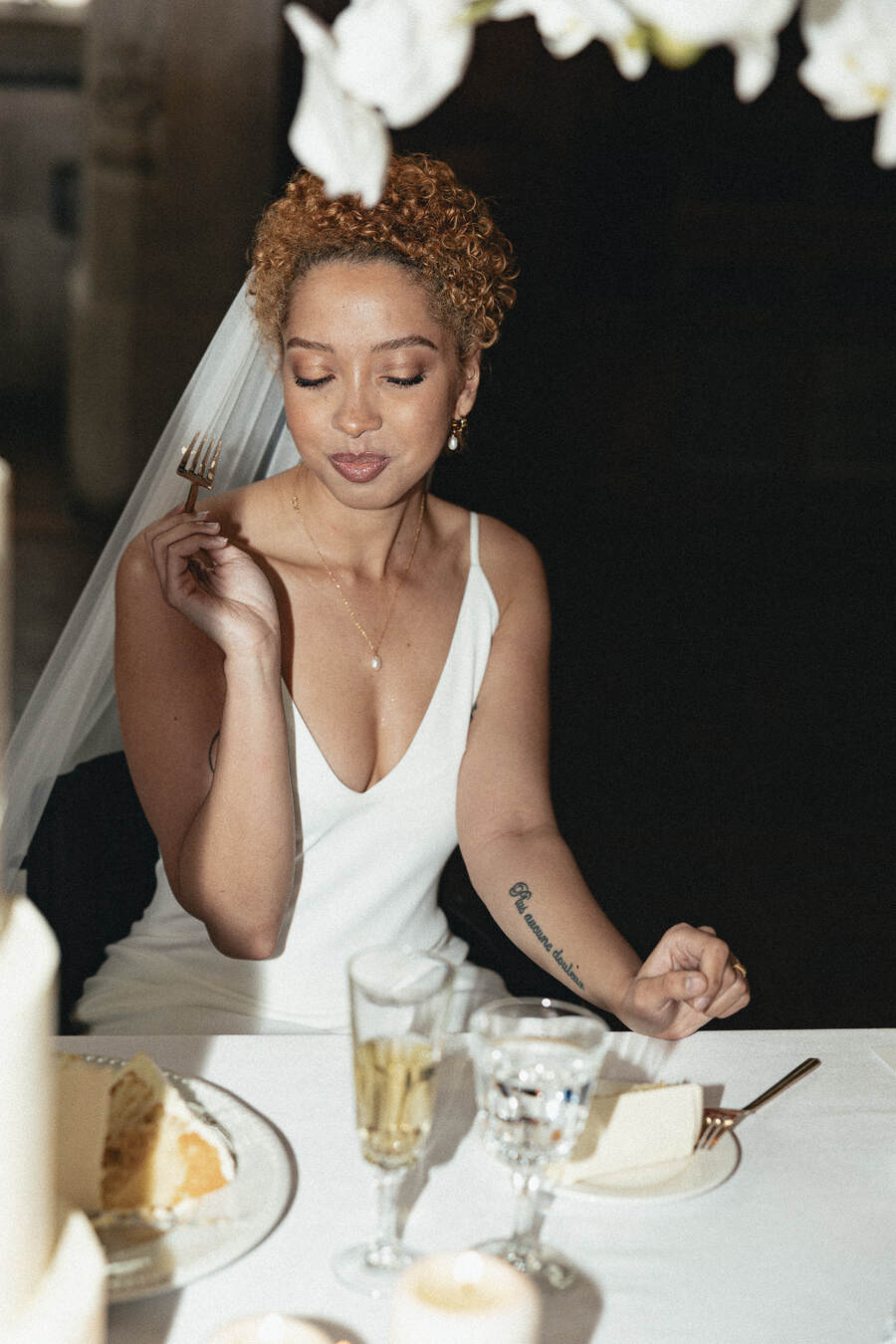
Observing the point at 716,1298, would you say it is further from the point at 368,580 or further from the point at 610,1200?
the point at 368,580

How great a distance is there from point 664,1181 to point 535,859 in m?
0.79

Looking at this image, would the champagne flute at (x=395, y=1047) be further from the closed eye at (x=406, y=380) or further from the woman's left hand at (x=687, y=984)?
the closed eye at (x=406, y=380)

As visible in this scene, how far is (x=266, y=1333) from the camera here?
2.95 ft

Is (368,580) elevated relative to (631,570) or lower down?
elevated

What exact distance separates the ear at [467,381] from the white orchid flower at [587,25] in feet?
3.92

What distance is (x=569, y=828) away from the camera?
179 inches

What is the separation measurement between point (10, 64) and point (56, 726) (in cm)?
1194

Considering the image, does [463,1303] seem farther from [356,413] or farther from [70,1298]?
[356,413]

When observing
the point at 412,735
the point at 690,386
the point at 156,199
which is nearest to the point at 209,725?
the point at 412,735

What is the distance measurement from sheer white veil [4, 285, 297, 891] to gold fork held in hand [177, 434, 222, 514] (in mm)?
329

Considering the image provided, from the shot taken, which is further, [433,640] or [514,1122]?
[433,640]

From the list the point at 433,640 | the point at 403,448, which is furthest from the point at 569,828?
the point at 403,448

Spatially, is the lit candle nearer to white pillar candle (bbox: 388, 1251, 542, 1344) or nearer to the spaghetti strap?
white pillar candle (bbox: 388, 1251, 542, 1344)

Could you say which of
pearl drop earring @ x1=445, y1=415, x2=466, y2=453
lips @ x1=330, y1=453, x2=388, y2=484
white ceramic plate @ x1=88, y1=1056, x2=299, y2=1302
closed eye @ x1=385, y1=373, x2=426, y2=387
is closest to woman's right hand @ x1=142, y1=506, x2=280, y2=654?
lips @ x1=330, y1=453, x2=388, y2=484
